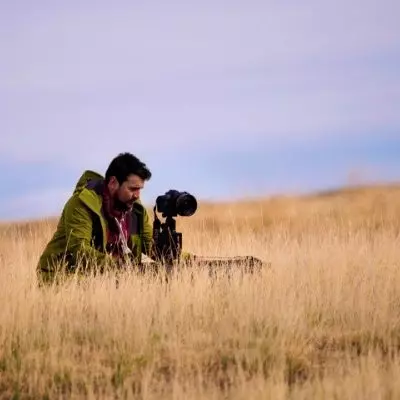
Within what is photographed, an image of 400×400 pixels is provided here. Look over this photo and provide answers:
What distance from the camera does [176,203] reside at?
744cm

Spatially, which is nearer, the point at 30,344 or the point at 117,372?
the point at 117,372

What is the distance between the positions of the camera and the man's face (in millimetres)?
253

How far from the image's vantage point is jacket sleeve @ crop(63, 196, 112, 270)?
292 inches

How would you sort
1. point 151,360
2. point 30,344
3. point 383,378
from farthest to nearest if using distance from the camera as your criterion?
point 30,344, point 151,360, point 383,378

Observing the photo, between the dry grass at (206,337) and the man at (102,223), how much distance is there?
0.29 m

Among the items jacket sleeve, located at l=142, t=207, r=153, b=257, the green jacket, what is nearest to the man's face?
the green jacket

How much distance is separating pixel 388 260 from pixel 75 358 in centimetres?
480

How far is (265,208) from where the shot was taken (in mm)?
18750

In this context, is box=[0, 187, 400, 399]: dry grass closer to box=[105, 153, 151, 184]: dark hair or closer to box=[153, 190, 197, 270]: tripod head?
box=[153, 190, 197, 270]: tripod head

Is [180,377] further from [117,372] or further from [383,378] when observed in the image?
[383,378]

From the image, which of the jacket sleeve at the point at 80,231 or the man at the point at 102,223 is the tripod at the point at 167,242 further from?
the jacket sleeve at the point at 80,231

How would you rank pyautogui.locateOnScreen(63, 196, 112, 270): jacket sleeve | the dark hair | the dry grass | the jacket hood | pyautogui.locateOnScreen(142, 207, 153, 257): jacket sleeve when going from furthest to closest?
pyautogui.locateOnScreen(142, 207, 153, 257): jacket sleeve → the jacket hood → pyautogui.locateOnScreen(63, 196, 112, 270): jacket sleeve → the dark hair → the dry grass

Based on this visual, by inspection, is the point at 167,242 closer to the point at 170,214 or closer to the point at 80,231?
the point at 170,214

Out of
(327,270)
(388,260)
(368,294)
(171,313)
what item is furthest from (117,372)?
(388,260)
